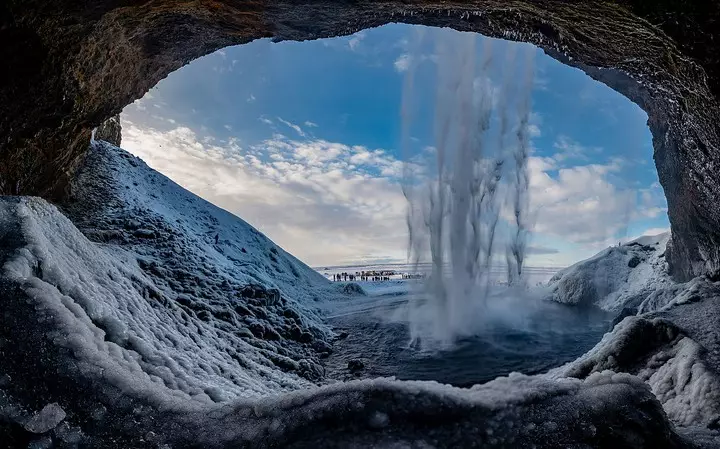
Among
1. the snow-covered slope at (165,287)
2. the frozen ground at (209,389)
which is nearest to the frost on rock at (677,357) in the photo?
the frozen ground at (209,389)

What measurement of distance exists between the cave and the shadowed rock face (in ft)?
0.07

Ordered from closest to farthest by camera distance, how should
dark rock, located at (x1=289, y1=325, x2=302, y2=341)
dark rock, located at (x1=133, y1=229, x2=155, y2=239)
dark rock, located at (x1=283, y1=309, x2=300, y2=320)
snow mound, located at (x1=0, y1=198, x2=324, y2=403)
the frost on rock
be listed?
snow mound, located at (x1=0, y1=198, x2=324, y2=403) < the frost on rock < dark rock, located at (x1=289, y1=325, x2=302, y2=341) < dark rock, located at (x1=133, y1=229, x2=155, y2=239) < dark rock, located at (x1=283, y1=309, x2=300, y2=320)

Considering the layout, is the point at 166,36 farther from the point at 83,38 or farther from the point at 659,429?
the point at 659,429

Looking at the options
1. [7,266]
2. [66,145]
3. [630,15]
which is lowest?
[7,266]

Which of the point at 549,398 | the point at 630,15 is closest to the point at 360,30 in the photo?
the point at 630,15

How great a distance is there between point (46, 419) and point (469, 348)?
333 inches

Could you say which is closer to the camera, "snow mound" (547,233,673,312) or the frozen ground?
the frozen ground

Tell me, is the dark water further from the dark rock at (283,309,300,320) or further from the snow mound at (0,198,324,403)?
the snow mound at (0,198,324,403)

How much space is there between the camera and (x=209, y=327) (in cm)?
698

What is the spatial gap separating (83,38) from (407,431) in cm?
595

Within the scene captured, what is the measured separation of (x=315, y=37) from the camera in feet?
21.0

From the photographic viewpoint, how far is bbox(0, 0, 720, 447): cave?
219cm

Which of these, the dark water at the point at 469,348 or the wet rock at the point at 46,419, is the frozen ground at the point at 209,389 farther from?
the dark water at the point at 469,348

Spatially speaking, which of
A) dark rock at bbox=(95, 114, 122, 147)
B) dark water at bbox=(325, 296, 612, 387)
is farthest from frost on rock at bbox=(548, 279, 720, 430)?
dark rock at bbox=(95, 114, 122, 147)
